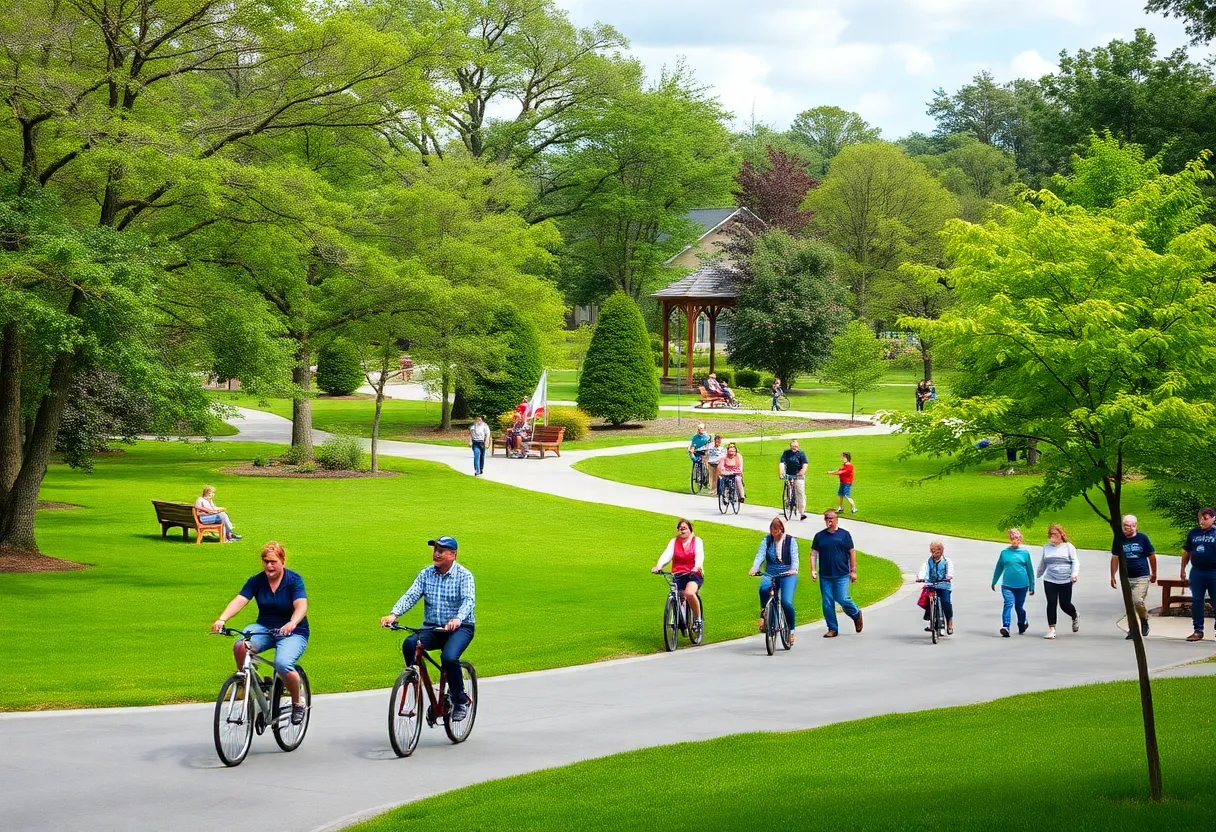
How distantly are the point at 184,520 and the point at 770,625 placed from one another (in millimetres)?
13035

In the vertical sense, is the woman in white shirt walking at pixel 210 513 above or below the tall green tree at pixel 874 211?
below

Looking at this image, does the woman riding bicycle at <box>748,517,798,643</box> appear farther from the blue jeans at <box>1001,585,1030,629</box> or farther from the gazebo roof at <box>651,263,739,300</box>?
the gazebo roof at <box>651,263,739,300</box>

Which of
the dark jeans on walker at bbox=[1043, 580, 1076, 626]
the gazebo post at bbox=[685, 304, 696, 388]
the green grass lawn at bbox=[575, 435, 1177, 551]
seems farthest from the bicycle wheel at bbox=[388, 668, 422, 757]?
the gazebo post at bbox=[685, 304, 696, 388]

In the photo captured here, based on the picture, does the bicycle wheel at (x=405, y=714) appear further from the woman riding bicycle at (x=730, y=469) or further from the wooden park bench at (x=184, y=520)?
the woman riding bicycle at (x=730, y=469)

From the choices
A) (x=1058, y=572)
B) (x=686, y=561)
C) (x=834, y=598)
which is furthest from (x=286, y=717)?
(x=1058, y=572)

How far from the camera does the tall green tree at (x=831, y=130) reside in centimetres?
13950

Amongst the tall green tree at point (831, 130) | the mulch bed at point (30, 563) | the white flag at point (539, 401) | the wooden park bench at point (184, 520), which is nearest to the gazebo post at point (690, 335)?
the white flag at point (539, 401)

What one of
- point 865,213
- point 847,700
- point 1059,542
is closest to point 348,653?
point 847,700

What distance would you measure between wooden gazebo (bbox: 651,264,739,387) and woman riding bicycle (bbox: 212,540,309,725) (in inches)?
2204

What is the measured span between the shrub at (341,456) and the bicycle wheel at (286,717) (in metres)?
26.5

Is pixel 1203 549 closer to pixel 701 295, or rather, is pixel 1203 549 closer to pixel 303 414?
pixel 303 414

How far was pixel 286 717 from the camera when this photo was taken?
10.3m

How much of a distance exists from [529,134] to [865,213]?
28.0 metres

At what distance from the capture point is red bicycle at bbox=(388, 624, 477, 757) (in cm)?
1010
